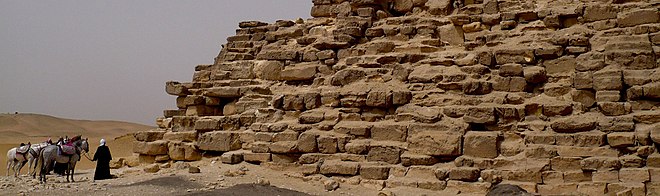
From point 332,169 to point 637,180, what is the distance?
508 centimetres

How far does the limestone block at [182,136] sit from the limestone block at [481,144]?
658 centimetres

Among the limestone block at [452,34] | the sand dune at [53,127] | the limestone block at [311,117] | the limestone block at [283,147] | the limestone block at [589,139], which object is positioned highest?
the limestone block at [452,34]

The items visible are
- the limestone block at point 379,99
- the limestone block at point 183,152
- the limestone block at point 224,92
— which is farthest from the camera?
the limestone block at point 224,92

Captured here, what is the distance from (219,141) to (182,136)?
4.07 ft

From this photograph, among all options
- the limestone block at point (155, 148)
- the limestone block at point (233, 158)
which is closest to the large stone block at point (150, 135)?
the limestone block at point (155, 148)

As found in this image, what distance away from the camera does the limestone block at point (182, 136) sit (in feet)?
43.7

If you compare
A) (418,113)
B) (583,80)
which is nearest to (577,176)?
(583,80)

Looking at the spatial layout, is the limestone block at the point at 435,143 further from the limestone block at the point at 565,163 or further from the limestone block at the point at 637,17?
the limestone block at the point at 637,17

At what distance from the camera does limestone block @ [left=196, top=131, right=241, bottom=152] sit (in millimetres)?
12609

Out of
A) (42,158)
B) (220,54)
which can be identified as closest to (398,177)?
(220,54)

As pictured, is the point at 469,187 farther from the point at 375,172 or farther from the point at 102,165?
the point at 102,165

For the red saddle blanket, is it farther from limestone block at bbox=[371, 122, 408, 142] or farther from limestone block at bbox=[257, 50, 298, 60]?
limestone block at bbox=[371, 122, 408, 142]

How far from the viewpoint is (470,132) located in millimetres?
9867

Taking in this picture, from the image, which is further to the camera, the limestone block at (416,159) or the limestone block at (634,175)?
the limestone block at (416,159)
